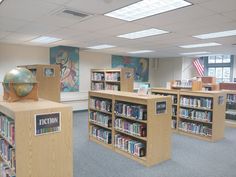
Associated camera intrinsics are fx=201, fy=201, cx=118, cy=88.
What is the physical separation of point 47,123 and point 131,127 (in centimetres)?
220

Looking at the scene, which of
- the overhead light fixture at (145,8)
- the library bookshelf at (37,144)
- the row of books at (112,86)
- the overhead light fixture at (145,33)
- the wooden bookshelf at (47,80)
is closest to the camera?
the library bookshelf at (37,144)

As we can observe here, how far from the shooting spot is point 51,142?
6.81 feet

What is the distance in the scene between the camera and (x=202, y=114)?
17.4 ft

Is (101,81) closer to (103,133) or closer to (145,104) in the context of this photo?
(103,133)

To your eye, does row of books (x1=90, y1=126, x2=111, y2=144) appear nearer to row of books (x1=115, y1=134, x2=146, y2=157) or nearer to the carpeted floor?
the carpeted floor

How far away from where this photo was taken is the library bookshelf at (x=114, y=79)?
24.1 ft

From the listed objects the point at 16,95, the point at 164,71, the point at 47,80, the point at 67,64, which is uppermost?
the point at 67,64

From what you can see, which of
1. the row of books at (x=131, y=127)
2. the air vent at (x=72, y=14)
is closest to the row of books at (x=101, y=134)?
the row of books at (x=131, y=127)

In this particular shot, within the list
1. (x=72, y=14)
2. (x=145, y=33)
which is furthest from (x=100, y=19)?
(x=145, y=33)

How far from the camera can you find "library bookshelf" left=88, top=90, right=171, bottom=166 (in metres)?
3.62

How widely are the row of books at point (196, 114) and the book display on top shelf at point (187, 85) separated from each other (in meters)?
0.64

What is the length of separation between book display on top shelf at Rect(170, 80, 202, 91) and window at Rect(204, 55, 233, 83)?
4586 mm

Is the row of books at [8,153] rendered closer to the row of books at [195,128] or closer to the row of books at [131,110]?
the row of books at [131,110]

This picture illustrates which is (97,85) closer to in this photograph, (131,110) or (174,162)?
(131,110)
